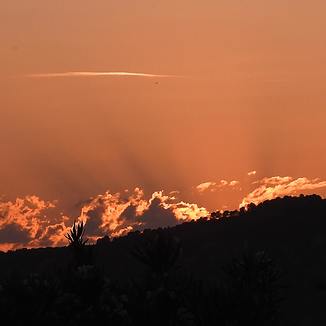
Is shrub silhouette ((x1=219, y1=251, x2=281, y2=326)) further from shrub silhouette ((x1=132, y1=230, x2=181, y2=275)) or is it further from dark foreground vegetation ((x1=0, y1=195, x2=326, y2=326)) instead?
shrub silhouette ((x1=132, y1=230, x2=181, y2=275))

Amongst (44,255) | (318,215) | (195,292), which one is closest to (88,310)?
(195,292)

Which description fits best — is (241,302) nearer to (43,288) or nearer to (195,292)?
(195,292)

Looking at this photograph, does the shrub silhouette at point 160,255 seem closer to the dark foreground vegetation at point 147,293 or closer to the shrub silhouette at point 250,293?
the dark foreground vegetation at point 147,293

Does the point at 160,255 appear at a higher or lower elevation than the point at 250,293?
higher

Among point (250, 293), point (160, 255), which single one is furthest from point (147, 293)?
point (250, 293)

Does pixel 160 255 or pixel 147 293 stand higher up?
pixel 160 255

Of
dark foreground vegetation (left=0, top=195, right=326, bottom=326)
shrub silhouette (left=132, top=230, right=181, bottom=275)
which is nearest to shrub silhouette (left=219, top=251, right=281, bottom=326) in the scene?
dark foreground vegetation (left=0, top=195, right=326, bottom=326)

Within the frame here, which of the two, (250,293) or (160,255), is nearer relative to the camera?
(250,293)

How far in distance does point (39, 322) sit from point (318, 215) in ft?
312

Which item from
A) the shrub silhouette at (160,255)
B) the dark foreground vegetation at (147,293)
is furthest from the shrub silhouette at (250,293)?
the shrub silhouette at (160,255)

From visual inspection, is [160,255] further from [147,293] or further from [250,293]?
[250,293]

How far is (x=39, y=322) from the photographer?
3959 centimetres

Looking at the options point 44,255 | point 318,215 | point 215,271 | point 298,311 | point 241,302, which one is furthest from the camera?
point 318,215

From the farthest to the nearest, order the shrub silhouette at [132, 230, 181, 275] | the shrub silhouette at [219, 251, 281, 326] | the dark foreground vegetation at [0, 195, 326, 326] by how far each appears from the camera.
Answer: the shrub silhouette at [132, 230, 181, 275], the dark foreground vegetation at [0, 195, 326, 326], the shrub silhouette at [219, 251, 281, 326]
